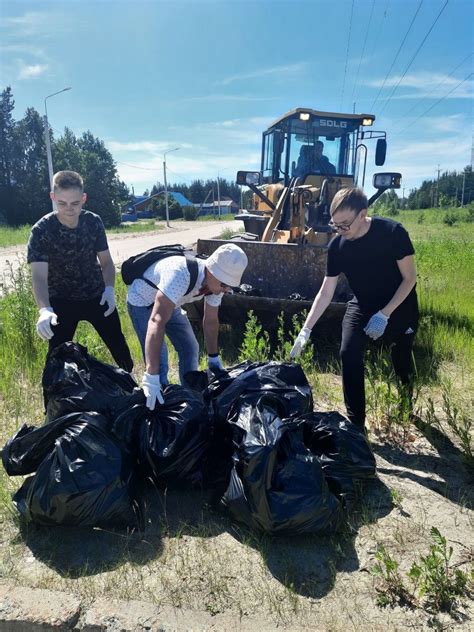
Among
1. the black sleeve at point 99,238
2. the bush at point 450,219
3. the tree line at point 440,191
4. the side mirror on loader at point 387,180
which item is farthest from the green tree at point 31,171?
the tree line at point 440,191

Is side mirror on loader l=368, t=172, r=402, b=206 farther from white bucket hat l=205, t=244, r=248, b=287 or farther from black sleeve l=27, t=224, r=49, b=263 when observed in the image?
black sleeve l=27, t=224, r=49, b=263

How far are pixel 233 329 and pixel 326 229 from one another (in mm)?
2308

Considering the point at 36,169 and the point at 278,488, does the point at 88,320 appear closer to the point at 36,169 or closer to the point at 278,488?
the point at 278,488

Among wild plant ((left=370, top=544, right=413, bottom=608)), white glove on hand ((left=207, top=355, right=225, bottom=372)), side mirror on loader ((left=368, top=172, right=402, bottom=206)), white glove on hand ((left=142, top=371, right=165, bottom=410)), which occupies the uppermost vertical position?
side mirror on loader ((left=368, top=172, right=402, bottom=206))

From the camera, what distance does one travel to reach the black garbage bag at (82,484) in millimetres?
2119

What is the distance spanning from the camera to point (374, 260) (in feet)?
9.99

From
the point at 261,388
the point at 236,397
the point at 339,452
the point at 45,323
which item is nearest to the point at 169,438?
the point at 236,397

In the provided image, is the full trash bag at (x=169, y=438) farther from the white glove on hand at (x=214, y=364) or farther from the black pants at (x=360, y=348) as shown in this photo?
the black pants at (x=360, y=348)

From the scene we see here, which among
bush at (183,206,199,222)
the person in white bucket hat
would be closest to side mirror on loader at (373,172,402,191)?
the person in white bucket hat

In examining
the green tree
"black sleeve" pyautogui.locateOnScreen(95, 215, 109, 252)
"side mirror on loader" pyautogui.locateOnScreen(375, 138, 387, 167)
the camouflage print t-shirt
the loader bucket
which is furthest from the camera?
the green tree

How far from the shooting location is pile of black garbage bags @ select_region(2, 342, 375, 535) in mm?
2117

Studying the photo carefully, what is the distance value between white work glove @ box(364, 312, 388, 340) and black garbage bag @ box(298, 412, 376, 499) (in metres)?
0.64

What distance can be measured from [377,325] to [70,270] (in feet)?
6.86

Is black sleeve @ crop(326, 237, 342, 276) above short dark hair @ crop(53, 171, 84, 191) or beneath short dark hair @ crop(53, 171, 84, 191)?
beneath
